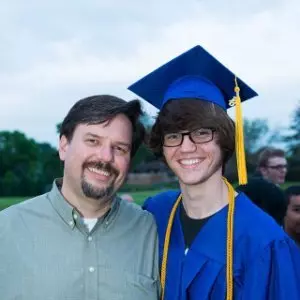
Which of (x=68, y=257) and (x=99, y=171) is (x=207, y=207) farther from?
(x=68, y=257)

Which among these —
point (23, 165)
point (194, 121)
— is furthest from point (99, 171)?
point (23, 165)

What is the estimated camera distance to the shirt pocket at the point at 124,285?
2.36 meters

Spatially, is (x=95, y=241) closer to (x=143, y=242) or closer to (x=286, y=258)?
(x=143, y=242)

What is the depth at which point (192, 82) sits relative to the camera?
2.73 meters

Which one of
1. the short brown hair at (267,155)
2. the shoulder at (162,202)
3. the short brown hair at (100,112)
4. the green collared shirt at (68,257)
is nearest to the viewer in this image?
the green collared shirt at (68,257)

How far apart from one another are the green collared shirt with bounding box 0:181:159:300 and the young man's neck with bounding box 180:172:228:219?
1.05 ft

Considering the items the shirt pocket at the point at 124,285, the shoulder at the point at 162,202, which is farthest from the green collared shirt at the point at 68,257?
the shoulder at the point at 162,202

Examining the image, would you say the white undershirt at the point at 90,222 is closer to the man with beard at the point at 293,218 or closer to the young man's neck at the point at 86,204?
the young man's neck at the point at 86,204

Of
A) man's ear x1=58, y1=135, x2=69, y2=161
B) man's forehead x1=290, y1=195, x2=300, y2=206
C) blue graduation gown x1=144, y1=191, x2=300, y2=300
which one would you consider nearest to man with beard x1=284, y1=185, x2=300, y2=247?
man's forehead x1=290, y1=195, x2=300, y2=206

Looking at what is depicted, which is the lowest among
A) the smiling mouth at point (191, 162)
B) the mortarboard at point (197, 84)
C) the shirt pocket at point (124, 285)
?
the shirt pocket at point (124, 285)

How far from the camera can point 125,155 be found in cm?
258

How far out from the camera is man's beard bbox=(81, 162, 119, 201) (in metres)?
2.44

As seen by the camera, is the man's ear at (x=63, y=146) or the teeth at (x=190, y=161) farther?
the man's ear at (x=63, y=146)

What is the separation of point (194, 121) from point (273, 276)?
2.66 ft
